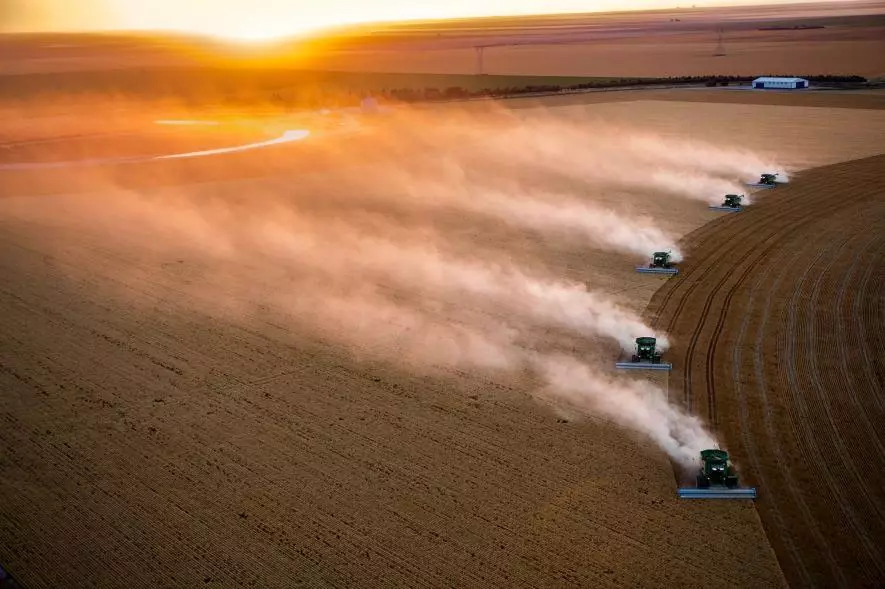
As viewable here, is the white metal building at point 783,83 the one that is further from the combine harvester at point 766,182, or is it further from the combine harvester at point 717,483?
the combine harvester at point 717,483

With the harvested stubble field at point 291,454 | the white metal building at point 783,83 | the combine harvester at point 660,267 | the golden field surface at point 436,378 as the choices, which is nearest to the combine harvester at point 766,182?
the golden field surface at point 436,378

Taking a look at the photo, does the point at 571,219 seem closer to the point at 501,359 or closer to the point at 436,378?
the point at 501,359

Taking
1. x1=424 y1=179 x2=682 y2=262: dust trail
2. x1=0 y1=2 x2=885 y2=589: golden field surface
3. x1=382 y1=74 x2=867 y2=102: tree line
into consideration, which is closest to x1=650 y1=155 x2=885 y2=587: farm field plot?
x1=0 y1=2 x2=885 y2=589: golden field surface

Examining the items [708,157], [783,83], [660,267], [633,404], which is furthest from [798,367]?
[783,83]

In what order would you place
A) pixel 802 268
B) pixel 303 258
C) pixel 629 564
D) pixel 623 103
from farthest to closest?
pixel 623 103
pixel 303 258
pixel 802 268
pixel 629 564

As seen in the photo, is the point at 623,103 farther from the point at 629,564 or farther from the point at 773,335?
the point at 629,564

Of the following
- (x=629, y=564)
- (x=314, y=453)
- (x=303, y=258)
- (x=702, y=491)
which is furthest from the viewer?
(x=303, y=258)

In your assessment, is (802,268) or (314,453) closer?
(314,453)

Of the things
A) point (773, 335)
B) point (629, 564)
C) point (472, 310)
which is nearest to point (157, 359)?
point (472, 310)

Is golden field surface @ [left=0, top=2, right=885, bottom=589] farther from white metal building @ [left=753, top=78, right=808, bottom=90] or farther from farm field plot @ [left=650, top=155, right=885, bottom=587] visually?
white metal building @ [left=753, top=78, right=808, bottom=90]
